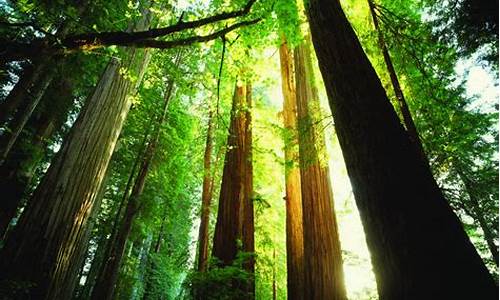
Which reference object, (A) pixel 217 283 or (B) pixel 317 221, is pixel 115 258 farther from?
(B) pixel 317 221

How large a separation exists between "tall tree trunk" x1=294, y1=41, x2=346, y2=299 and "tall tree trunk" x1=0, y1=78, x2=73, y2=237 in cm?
590

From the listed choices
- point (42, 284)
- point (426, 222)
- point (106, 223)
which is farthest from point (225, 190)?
point (106, 223)

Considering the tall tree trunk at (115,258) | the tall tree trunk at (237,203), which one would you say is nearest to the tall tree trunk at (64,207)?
the tall tree trunk at (237,203)

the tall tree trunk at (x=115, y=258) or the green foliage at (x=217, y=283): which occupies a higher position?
the tall tree trunk at (x=115, y=258)

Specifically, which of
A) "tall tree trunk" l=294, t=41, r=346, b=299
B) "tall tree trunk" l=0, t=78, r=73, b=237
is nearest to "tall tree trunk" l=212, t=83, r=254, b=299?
"tall tree trunk" l=294, t=41, r=346, b=299

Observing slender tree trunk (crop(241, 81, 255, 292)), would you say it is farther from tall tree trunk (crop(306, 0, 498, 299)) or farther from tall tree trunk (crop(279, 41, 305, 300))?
tall tree trunk (crop(306, 0, 498, 299))

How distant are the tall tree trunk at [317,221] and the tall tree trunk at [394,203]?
6.92ft

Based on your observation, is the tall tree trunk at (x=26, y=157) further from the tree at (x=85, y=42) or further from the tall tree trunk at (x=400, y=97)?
the tall tree trunk at (x=400, y=97)

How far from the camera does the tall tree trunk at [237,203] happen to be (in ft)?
20.3

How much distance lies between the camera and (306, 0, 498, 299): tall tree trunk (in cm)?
185

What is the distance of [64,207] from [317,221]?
4291 mm

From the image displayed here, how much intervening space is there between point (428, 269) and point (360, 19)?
6319 mm

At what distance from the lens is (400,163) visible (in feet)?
7.72

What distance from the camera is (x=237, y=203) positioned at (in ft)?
22.3
